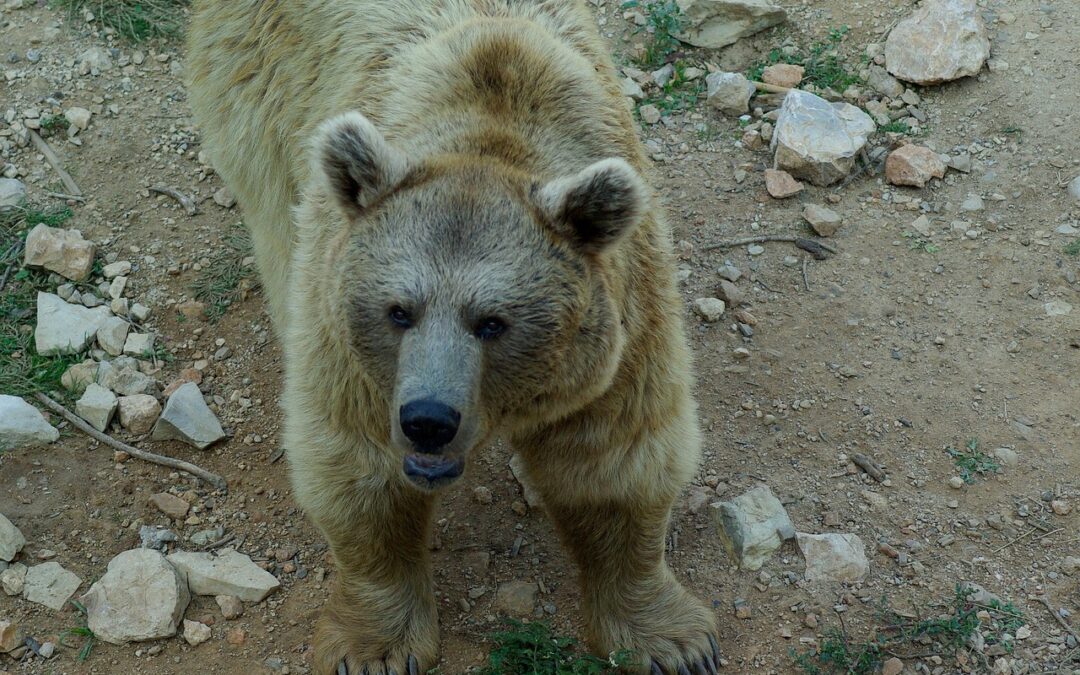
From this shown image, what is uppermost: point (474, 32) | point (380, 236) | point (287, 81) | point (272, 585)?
point (474, 32)

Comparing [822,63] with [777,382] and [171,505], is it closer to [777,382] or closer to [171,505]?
[777,382]

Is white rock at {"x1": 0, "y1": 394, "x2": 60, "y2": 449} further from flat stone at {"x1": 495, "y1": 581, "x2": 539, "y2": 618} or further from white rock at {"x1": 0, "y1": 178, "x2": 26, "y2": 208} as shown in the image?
flat stone at {"x1": 495, "y1": 581, "x2": 539, "y2": 618}

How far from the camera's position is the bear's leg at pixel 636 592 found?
4523mm

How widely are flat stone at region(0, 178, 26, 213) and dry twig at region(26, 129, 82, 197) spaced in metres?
0.22

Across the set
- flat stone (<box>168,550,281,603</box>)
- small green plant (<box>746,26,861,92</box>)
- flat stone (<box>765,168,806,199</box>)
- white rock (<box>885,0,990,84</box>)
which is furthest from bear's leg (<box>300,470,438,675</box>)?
white rock (<box>885,0,990,84</box>)

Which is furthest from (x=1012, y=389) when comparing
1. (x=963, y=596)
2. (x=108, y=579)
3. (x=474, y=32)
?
(x=108, y=579)

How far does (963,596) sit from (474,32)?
290 centimetres

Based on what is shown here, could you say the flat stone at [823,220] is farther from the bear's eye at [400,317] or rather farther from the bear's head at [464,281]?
the bear's eye at [400,317]

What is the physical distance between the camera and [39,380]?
5.59 meters

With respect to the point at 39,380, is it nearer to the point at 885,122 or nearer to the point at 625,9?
the point at 625,9

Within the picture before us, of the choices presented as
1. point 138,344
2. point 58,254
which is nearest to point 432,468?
point 138,344

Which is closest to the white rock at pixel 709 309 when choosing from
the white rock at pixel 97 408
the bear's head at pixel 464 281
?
the bear's head at pixel 464 281

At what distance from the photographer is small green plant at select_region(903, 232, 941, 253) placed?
622cm

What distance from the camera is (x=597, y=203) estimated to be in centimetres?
346
